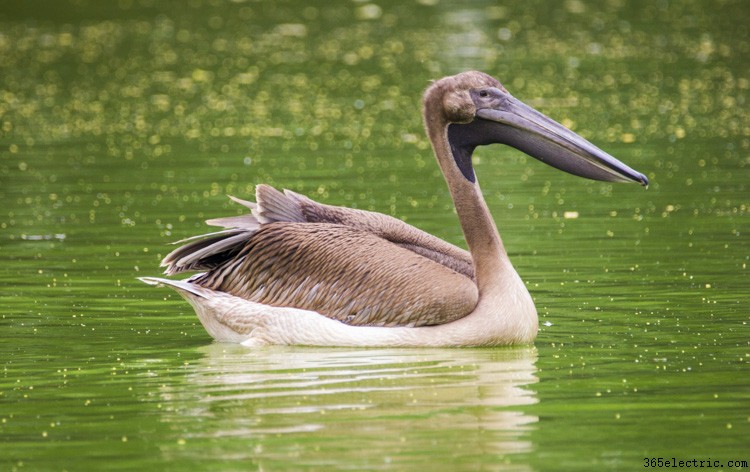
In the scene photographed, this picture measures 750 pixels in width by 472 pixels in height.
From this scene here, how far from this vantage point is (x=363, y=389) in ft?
27.7

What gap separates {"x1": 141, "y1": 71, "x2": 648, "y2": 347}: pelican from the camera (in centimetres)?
953

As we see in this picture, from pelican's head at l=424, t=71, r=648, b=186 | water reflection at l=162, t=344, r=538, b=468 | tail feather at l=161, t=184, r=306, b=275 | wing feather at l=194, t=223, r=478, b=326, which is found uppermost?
pelican's head at l=424, t=71, r=648, b=186

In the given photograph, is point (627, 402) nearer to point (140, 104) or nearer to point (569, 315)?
point (569, 315)

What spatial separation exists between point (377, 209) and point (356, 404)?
21.0 ft

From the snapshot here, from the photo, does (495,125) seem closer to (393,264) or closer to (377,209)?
(393,264)

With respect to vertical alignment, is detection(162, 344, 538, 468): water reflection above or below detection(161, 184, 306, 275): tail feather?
below

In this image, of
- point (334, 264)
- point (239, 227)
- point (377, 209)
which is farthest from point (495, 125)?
point (377, 209)

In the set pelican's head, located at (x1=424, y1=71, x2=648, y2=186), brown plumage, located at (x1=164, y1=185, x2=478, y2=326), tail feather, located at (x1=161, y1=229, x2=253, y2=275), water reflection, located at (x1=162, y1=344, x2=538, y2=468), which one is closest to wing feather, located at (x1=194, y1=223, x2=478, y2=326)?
brown plumage, located at (x1=164, y1=185, x2=478, y2=326)

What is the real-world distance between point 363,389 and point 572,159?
229 centimetres

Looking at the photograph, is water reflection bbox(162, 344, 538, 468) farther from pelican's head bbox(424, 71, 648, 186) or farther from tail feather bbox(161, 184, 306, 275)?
pelican's head bbox(424, 71, 648, 186)

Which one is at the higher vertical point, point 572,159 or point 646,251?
point 572,159

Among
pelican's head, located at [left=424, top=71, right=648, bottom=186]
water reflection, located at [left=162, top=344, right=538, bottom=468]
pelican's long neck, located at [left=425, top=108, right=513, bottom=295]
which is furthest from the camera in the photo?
pelican's head, located at [left=424, top=71, right=648, bottom=186]

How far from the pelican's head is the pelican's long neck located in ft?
0.06

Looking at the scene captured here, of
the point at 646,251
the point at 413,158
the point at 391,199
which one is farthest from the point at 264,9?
the point at 646,251
